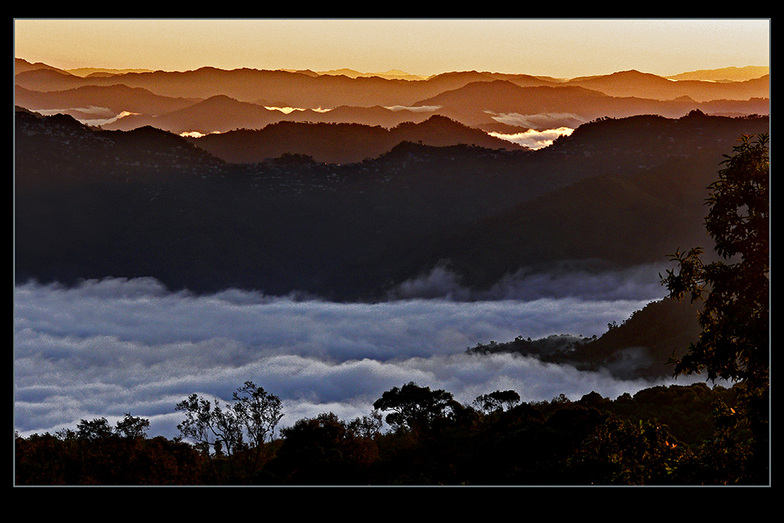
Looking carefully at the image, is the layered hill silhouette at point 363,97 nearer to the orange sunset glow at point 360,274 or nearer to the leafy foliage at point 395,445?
the orange sunset glow at point 360,274

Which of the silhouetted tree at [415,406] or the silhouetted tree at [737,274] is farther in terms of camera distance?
the silhouetted tree at [415,406]

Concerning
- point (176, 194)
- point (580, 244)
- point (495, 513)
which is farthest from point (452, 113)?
point (495, 513)

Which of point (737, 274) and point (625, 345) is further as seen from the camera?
point (625, 345)

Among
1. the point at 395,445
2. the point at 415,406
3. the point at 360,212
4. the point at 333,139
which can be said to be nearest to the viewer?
the point at 395,445

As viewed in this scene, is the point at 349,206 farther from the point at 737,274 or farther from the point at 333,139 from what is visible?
the point at 737,274

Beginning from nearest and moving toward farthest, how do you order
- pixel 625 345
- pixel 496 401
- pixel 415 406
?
pixel 415 406, pixel 496 401, pixel 625 345

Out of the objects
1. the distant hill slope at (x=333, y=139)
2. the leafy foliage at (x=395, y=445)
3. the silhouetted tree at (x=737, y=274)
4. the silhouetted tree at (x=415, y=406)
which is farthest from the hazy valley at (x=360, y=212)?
the silhouetted tree at (x=737, y=274)

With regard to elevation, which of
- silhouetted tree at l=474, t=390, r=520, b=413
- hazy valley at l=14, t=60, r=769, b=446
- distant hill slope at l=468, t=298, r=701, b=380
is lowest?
silhouetted tree at l=474, t=390, r=520, b=413

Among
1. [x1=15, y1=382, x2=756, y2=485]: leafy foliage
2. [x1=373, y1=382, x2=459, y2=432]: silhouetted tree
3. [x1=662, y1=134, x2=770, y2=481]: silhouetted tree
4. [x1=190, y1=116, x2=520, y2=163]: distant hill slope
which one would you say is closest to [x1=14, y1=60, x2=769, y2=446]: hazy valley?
[x1=190, y1=116, x2=520, y2=163]: distant hill slope

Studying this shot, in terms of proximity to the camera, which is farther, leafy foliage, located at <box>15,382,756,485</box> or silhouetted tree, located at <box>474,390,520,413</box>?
silhouetted tree, located at <box>474,390,520,413</box>

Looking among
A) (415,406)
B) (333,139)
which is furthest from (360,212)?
(415,406)

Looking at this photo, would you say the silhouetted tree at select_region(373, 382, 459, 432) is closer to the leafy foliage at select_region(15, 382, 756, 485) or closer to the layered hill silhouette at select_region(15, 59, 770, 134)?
the leafy foliage at select_region(15, 382, 756, 485)
